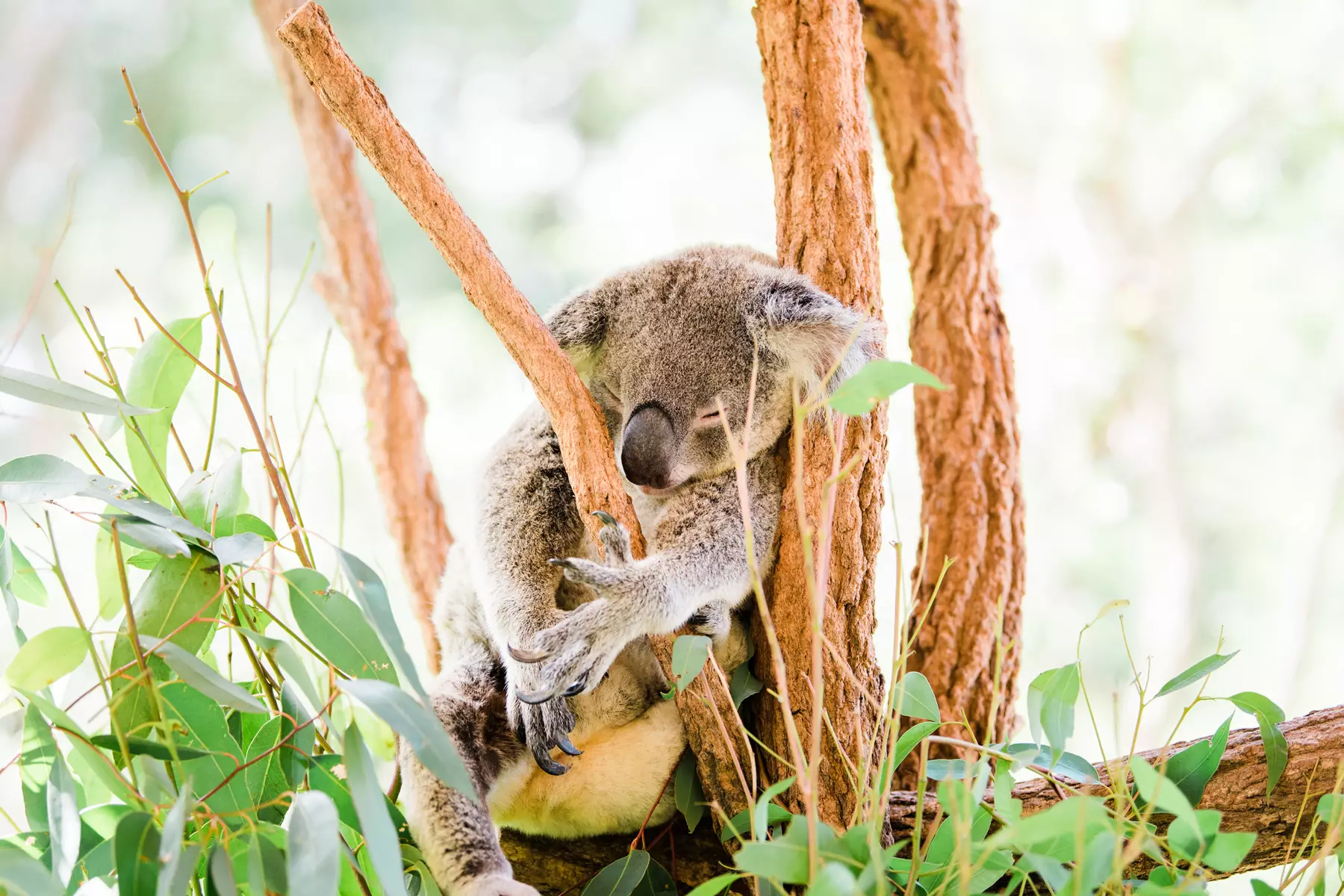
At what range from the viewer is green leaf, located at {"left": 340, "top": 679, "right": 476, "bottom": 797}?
1056 millimetres

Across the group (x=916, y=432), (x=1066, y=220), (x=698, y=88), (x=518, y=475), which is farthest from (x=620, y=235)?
(x=518, y=475)

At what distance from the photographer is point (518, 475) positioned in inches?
71.0

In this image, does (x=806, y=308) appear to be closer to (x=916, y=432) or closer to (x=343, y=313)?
(x=916, y=432)

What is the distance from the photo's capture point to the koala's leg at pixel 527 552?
1.58 metres

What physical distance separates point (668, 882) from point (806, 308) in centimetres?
94

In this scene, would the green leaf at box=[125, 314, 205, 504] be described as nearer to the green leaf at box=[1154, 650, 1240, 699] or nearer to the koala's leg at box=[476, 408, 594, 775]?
the koala's leg at box=[476, 408, 594, 775]

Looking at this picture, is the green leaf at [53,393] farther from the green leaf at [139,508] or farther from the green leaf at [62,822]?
the green leaf at [62,822]

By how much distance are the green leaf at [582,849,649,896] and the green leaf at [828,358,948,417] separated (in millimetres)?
854

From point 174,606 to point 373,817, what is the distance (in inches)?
19.5

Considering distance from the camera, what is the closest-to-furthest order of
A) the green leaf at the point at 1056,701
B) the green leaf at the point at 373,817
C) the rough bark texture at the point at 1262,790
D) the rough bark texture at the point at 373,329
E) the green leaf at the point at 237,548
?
the green leaf at the point at 373,817 → the green leaf at the point at 237,548 → the green leaf at the point at 1056,701 → the rough bark texture at the point at 1262,790 → the rough bark texture at the point at 373,329

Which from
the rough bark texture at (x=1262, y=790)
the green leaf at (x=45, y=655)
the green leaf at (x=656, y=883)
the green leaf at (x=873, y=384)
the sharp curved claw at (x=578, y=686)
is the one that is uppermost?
the green leaf at (x=873, y=384)

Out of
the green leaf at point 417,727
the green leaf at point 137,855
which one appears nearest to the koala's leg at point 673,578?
the green leaf at point 417,727

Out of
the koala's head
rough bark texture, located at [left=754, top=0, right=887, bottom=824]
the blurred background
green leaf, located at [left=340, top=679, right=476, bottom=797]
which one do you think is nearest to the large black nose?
the koala's head

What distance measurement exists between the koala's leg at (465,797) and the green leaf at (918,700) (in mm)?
640
